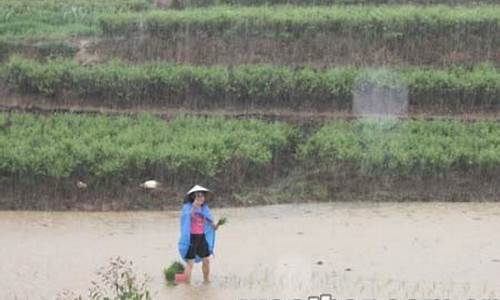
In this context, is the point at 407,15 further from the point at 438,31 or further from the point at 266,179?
the point at 266,179

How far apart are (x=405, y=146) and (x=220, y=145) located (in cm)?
310

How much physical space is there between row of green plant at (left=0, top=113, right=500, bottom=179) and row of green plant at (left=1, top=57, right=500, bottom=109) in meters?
1.18

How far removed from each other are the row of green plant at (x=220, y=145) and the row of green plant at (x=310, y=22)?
3530 mm

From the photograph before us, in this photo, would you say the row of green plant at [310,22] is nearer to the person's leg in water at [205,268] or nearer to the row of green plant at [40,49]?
the row of green plant at [40,49]

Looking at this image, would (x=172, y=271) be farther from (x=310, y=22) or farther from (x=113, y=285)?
(x=310, y=22)

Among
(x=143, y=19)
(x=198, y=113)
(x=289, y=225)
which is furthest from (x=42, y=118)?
(x=289, y=225)

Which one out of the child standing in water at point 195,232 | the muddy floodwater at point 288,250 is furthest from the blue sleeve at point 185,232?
the muddy floodwater at point 288,250

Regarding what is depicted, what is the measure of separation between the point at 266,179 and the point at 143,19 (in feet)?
21.6

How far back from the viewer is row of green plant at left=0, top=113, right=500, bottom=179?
47.1 ft

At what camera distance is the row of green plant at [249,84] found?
685 inches

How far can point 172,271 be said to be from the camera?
996 centimetres

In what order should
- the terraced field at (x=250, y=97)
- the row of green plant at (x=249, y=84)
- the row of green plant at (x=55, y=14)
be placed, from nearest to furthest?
1. the terraced field at (x=250, y=97)
2. the row of green plant at (x=249, y=84)
3. the row of green plant at (x=55, y=14)

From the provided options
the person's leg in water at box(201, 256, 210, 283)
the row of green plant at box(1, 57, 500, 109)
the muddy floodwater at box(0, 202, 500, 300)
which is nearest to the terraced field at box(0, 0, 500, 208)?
the row of green plant at box(1, 57, 500, 109)

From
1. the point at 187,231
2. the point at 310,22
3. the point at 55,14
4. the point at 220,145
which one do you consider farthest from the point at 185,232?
the point at 55,14
